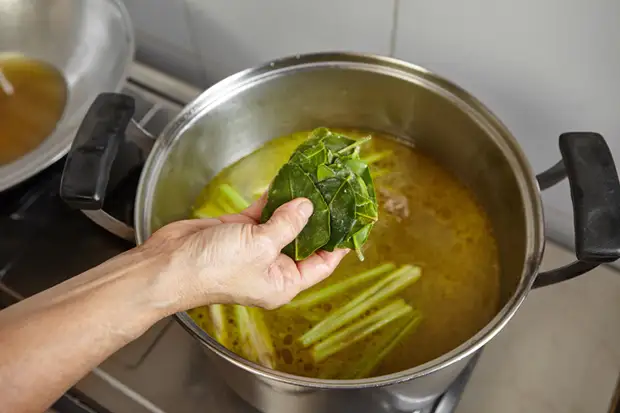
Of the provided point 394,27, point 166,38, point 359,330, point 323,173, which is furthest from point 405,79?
point 166,38

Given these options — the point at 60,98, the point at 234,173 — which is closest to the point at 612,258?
the point at 234,173

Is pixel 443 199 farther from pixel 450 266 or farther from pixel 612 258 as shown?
pixel 612 258

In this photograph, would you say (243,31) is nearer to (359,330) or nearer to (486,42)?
(486,42)

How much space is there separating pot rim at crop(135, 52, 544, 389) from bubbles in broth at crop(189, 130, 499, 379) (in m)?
0.16

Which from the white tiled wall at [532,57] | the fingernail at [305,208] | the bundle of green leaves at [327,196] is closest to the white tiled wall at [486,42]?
the white tiled wall at [532,57]

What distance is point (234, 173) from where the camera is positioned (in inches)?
40.4

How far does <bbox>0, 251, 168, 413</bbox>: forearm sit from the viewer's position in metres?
0.59

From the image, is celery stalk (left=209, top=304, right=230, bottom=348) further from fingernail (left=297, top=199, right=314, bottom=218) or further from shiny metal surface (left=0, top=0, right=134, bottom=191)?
shiny metal surface (left=0, top=0, right=134, bottom=191)

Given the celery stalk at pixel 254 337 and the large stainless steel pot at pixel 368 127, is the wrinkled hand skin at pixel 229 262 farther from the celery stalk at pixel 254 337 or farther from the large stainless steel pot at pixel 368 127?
the celery stalk at pixel 254 337

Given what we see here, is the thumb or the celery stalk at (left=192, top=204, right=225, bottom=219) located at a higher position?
the thumb

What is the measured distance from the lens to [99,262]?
3.20 feet

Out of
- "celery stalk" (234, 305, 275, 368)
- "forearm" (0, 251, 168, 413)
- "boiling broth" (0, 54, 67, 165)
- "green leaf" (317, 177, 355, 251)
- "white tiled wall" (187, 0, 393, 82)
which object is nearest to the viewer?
"forearm" (0, 251, 168, 413)

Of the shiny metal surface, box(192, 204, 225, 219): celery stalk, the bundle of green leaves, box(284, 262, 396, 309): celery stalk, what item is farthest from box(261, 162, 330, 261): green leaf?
the shiny metal surface

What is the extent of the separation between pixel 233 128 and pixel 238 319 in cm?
31
